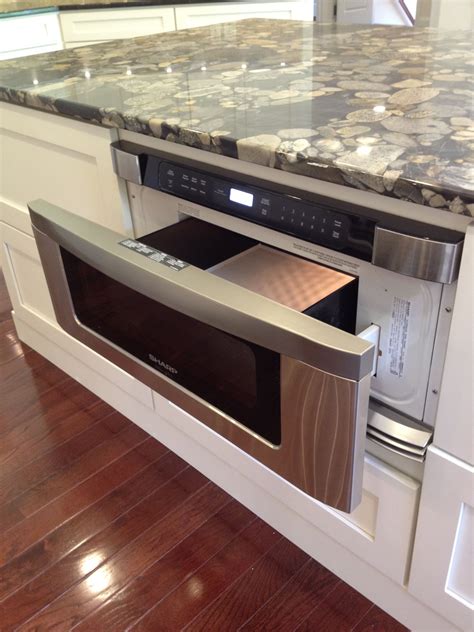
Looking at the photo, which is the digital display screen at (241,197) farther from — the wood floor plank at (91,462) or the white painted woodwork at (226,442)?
the wood floor plank at (91,462)

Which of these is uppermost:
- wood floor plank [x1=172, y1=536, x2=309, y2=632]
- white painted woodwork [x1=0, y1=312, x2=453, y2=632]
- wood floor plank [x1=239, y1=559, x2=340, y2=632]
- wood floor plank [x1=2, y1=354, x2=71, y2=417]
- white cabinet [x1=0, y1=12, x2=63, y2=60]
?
white cabinet [x1=0, y1=12, x2=63, y2=60]

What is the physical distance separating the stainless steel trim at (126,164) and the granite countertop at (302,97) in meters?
0.05

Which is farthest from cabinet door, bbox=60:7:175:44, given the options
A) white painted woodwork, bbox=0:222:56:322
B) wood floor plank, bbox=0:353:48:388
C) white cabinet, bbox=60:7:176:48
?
wood floor plank, bbox=0:353:48:388

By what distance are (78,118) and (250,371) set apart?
60 centimetres

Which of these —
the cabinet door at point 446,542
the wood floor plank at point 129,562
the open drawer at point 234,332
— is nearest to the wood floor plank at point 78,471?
the wood floor plank at point 129,562

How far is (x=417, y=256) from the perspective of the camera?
68 centimetres

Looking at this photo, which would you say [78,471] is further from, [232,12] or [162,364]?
[232,12]

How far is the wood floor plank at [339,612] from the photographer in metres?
1.10

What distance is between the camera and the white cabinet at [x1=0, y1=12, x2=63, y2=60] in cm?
241

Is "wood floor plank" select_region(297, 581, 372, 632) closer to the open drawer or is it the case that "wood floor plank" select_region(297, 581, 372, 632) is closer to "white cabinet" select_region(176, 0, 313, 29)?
the open drawer

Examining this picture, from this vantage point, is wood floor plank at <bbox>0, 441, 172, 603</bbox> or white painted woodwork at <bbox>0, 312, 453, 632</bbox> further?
wood floor plank at <bbox>0, 441, 172, 603</bbox>

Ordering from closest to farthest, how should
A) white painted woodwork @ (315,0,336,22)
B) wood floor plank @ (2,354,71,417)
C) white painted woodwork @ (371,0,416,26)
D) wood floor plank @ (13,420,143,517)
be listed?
wood floor plank @ (13,420,143,517)
wood floor plank @ (2,354,71,417)
white painted woodwork @ (315,0,336,22)
white painted woodwork @ (371,0,416,26)

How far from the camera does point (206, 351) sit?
88 centimetres

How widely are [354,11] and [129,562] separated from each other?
4039mm
